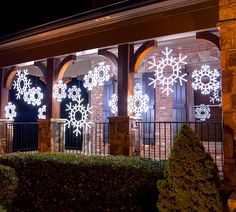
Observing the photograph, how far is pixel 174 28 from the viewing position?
6.19 meters

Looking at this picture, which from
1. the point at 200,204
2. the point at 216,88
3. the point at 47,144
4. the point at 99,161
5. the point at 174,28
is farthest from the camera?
the point at 47,144

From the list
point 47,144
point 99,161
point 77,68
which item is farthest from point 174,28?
point 77,68

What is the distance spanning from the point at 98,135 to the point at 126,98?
3.57 meters

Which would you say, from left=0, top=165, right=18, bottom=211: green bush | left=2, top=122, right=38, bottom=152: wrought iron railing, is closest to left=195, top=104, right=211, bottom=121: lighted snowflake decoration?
left=0, top=165, right=18, bottom=211: green bush

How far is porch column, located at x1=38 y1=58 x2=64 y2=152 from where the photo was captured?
8109 millimetres

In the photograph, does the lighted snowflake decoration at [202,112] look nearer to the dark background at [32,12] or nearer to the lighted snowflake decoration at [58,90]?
the lighted snowflake decoration at [58,90]

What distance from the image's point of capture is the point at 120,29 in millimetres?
6988

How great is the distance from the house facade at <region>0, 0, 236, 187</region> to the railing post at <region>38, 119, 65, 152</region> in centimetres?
3

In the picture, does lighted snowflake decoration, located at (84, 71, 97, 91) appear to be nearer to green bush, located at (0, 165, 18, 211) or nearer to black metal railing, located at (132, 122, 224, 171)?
black metal railing, located at (132, 122, 224, 171)

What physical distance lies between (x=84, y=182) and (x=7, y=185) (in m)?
1.63

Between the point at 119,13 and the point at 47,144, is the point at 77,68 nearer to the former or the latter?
the point at 47,144

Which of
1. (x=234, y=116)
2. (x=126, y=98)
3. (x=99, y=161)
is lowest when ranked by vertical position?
(x=99, y=161)

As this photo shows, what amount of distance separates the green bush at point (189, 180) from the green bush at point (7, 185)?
121 inches

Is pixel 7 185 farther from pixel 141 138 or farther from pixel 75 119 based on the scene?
pixel 141 138
